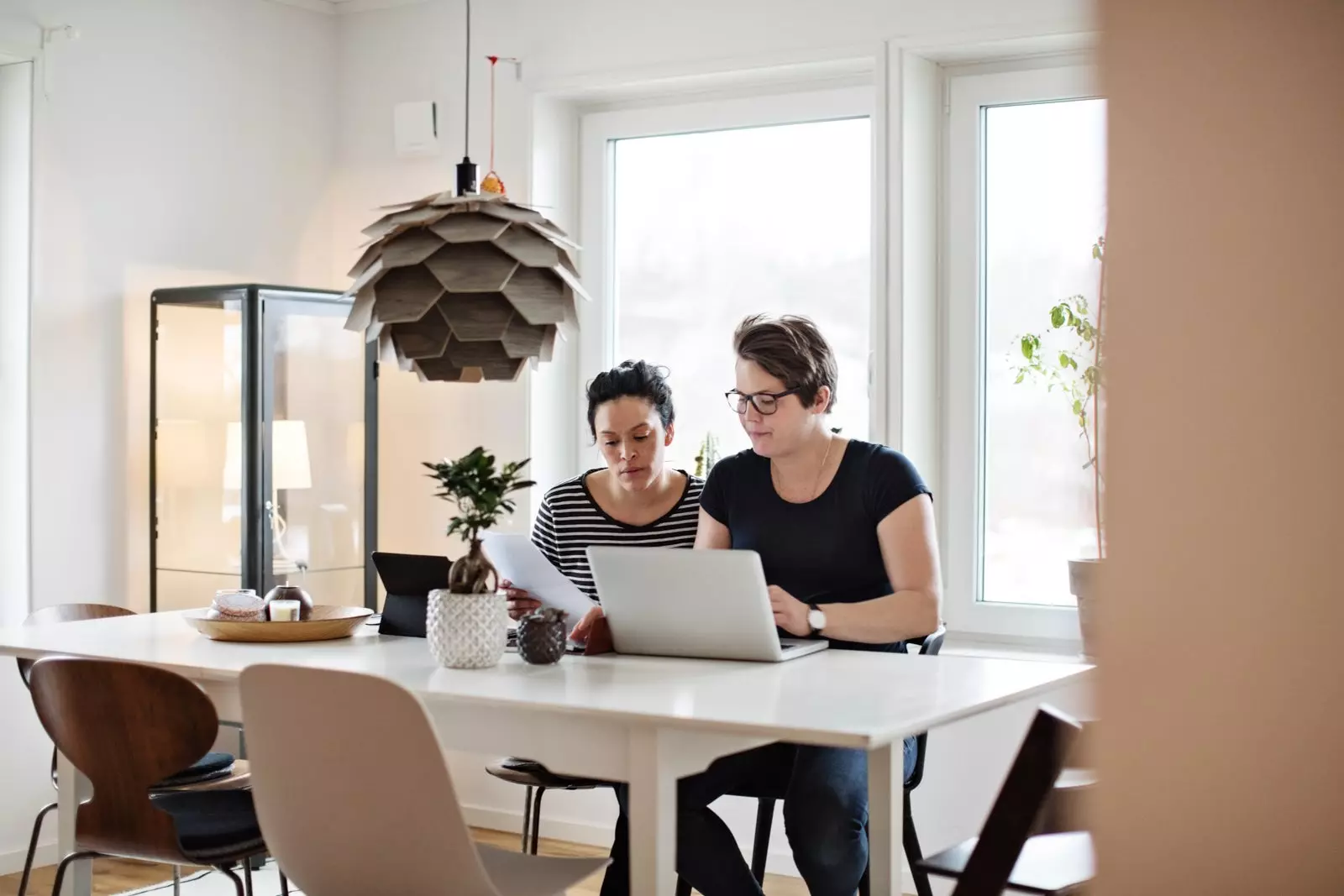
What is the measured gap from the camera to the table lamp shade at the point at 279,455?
4.07m

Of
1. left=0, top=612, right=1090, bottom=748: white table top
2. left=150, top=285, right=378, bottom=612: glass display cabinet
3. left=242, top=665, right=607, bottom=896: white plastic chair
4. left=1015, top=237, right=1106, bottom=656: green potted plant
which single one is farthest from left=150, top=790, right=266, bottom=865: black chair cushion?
left=1015, top=237, right=1106, bottom=656: green potted plant

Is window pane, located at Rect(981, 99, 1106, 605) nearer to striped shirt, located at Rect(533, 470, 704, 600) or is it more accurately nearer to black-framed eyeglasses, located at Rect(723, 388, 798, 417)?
striped shirt, located at Rect(533, 470, 704, 600)

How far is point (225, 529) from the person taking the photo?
13.4 ft

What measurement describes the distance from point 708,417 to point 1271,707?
3.63 metres

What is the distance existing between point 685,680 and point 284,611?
94 cm

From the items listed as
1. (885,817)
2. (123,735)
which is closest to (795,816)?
(885,817)

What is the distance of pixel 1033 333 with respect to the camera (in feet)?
12.3

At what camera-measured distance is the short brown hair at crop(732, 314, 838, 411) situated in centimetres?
281

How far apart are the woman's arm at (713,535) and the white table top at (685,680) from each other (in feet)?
1.36

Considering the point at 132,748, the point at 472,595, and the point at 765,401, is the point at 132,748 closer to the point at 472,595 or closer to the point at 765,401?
the point at 472,595

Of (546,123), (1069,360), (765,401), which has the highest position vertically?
(546,123)

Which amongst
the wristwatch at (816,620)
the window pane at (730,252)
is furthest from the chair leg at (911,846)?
the window pane at (730,252)

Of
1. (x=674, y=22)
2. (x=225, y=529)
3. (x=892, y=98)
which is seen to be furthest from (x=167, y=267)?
(x=892, y=98)

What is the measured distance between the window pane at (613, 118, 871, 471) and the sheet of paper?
141cm
